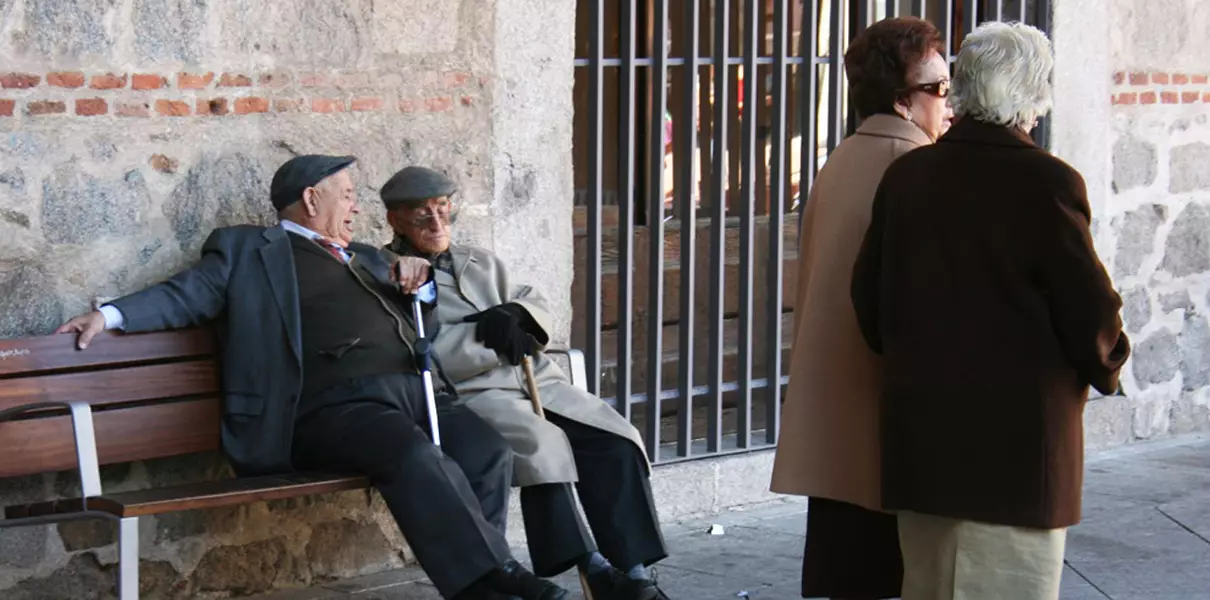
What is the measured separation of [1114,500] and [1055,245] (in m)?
3.37

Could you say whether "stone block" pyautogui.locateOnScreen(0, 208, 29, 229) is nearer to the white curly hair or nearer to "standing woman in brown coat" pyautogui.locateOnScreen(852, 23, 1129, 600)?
"standing woman in brown coat" pyautogui.locateOnScreen(852, 23, 1129, 600)

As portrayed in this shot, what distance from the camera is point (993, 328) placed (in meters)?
3.61

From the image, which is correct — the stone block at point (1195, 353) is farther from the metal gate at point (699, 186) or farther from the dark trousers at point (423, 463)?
the dark trousers at point (423, 463)

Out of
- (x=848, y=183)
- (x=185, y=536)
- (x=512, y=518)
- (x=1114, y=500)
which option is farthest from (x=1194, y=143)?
(x=185, y=536)

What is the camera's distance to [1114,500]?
6.65 meters

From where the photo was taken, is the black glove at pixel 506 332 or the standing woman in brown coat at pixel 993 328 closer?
the standing woman in brown coat at pixel 993 328

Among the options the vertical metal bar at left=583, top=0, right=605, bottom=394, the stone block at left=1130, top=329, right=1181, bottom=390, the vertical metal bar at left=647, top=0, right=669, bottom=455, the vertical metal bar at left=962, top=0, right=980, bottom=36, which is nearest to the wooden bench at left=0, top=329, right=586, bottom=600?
the vertical metal bar at left=583, top=0, right=605, bottom=394

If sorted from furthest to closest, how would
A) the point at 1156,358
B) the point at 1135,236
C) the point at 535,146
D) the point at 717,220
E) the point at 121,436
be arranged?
the point at 1156,358, the point at 1135,236, the point at 717,220, the point at 535,146, the point at 121,436

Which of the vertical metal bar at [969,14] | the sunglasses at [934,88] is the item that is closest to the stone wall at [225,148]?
the sunglasses at [934,88]

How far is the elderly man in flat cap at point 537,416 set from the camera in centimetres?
489

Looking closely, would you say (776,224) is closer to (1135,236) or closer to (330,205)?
(1135,236)

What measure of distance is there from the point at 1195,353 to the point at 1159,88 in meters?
1.15

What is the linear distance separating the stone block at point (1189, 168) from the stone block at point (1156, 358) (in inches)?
24.1

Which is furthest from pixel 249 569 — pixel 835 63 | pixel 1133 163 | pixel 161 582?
pixel 1133 163
